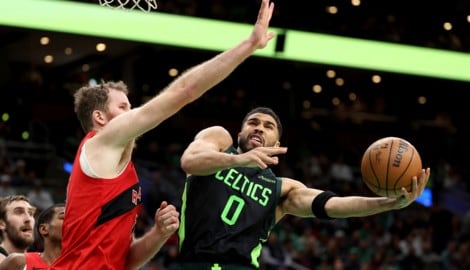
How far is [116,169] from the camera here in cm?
457

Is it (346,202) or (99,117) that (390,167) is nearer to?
(346,202)

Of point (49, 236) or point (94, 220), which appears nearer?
point (94, 220)

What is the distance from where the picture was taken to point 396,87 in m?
21.6

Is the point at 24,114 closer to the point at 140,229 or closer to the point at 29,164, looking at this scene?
the point at 29,164

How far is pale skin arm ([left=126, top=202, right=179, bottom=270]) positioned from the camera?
15.8 feet

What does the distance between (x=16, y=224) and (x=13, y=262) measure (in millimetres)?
731

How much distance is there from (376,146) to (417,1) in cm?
1401

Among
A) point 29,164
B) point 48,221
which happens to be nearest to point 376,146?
point 48,221

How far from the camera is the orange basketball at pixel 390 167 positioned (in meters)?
5.37

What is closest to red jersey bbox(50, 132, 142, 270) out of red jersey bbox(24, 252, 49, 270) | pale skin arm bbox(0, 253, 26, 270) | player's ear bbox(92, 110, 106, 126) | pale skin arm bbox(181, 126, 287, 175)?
player's ear bbox(92, 110, 106, 126)

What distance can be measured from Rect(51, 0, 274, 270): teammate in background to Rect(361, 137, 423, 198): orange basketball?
1.40 metres

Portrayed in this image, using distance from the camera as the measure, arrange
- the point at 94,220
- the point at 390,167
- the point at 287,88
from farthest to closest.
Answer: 1. the point at 287,88
2. the point at 390,167
3. the point at 94,220

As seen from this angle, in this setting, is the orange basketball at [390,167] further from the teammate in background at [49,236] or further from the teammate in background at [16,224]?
the teammate in background at [16,224]

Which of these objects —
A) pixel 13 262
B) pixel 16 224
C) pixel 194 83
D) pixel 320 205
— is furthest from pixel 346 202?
pixel 16 224
